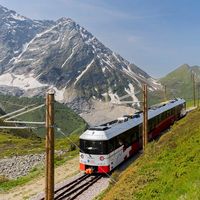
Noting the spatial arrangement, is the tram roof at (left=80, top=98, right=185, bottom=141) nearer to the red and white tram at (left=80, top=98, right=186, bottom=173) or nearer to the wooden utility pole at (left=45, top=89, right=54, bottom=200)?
the red and white tram at (left=80, top=98, right=186, bottom=173)

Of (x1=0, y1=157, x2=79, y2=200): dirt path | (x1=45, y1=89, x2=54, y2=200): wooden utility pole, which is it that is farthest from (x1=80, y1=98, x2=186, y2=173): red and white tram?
(x1=45, y1=89, x2=54, y2=200): wooden utility pole

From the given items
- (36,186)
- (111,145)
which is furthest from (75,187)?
(111,145)

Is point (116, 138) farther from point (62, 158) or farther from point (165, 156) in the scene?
point (62, 158)

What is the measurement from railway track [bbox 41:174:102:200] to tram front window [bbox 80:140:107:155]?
2.32 m

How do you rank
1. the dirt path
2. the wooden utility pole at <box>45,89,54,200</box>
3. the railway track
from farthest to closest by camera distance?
the dirt path → the railway track → the wooden utility pole at <box>45,89,54,200</box>

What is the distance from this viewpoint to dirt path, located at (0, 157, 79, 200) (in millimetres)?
31703

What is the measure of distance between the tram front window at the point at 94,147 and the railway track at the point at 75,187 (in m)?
2.32

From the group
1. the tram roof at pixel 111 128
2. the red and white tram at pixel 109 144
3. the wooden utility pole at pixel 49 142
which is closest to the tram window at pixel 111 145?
the red and white tram at pixel 109 144

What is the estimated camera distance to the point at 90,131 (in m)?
35.6

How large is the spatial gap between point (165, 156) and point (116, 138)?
32.6 ft

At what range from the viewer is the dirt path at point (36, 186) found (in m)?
31.7

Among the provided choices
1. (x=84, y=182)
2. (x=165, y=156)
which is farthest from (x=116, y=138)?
(x=165, y=156)

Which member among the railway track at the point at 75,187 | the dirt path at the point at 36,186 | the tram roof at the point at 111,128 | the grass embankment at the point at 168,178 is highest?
the tram roof at the point at 111,128

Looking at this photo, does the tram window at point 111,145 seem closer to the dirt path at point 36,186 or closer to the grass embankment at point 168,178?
the dirt path at point 36,186
